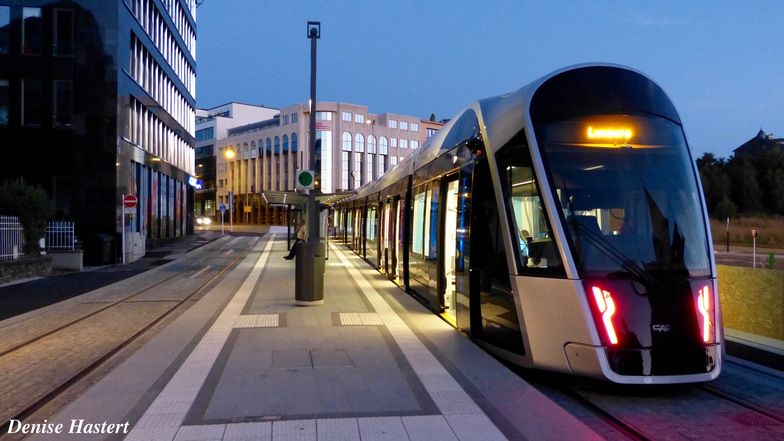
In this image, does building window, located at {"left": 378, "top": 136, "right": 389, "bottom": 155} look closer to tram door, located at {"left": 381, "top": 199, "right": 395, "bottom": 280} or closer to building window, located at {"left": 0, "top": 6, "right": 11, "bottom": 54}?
building window, located at {"left": 0, "top": 6, "right": 11, "bottom": 54}

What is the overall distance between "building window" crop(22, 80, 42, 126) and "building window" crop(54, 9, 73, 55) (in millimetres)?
1628

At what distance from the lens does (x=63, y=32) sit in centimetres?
2709

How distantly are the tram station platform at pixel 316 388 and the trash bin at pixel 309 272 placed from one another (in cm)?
138

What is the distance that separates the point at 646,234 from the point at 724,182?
46.9m

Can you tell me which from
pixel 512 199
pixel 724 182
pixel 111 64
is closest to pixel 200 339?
pixel 512 199

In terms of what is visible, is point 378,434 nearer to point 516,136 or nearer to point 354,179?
point 516,136

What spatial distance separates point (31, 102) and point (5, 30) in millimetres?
3006

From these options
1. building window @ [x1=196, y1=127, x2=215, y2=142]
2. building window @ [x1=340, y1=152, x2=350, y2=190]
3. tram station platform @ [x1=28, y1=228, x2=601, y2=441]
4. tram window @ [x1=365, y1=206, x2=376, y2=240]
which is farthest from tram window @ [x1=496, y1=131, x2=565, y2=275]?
building window @ [x1=196, y1=127, x2=215, y2=142]

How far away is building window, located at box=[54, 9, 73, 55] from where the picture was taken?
1063 inches

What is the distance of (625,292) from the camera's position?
260 inches

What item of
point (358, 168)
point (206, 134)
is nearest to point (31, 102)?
point (358, 168)

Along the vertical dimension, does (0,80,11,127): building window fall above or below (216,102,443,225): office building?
below

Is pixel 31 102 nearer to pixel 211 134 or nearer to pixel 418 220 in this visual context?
pixel 418 220
